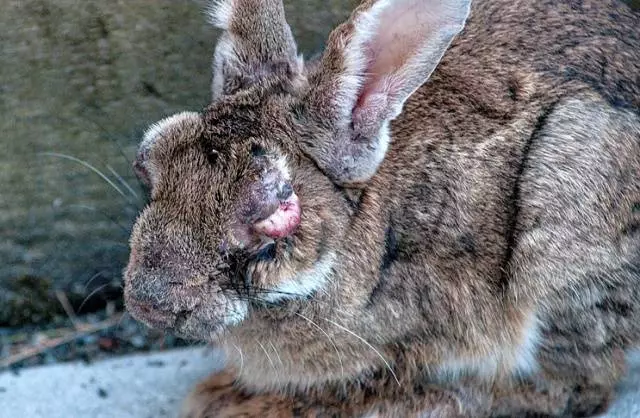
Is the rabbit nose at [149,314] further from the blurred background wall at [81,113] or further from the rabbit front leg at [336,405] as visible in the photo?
the blurred background wall at [81,113]

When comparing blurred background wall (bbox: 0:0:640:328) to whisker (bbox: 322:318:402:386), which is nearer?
whisker (bbox: 322:318:402:386)

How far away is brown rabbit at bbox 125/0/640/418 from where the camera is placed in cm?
Answer: 241

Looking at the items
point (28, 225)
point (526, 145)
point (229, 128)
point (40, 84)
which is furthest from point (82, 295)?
point (526, 145)

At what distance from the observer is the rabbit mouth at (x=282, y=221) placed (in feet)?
7.87

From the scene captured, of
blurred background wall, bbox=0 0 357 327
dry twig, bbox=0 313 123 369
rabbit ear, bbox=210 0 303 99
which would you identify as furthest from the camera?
dry twig, bbox=0 313 123 369

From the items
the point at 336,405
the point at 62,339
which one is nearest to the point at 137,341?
the point at 62,339

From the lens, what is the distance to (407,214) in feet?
9.11

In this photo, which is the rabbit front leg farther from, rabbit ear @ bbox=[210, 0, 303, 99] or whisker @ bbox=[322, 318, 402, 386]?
rabbit ear @ bbox=[210, 0, 303, 99]

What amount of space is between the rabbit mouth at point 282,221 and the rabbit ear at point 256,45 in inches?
14.7

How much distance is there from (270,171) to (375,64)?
34 cm

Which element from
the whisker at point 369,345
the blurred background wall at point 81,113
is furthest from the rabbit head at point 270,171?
the blurred background wall at point 81,113

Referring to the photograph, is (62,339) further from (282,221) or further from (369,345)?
(282,221)

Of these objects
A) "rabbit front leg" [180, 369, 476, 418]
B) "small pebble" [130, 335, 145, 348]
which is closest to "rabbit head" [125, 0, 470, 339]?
"rabbit front leg" [180, 369, 476, 418]

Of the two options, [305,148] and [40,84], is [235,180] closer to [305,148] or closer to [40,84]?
[305,148]
